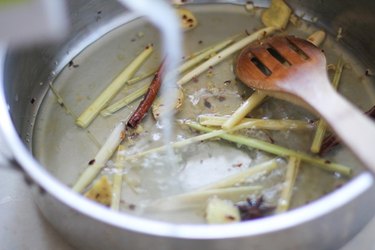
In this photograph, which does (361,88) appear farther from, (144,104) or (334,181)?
(144,104)

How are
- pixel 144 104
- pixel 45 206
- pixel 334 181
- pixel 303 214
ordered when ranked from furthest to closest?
1. pixel 144 104
2. pixel 334 181
3. pixel 45 206
4. pixel 303 214

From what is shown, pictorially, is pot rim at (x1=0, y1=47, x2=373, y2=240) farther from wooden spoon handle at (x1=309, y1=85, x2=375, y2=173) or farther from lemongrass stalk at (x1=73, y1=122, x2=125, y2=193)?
lemongrass stalk at (x1=73, y1=122, x2=125, y2=193)

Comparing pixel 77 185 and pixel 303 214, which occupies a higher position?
pixel 303 214

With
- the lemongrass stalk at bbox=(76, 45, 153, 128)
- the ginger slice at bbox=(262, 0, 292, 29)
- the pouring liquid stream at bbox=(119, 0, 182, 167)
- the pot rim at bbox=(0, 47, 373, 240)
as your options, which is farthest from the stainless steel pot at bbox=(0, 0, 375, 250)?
the ginger slice at bbox=(262, 0, 292, 29)

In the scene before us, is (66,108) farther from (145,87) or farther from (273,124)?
(273,124)

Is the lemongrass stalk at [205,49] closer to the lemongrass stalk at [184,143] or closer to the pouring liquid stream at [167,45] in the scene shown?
the pouring liquid stream at [167,45]

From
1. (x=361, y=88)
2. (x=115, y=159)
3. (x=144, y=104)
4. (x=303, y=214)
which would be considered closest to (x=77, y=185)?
(x=115, y=159)
